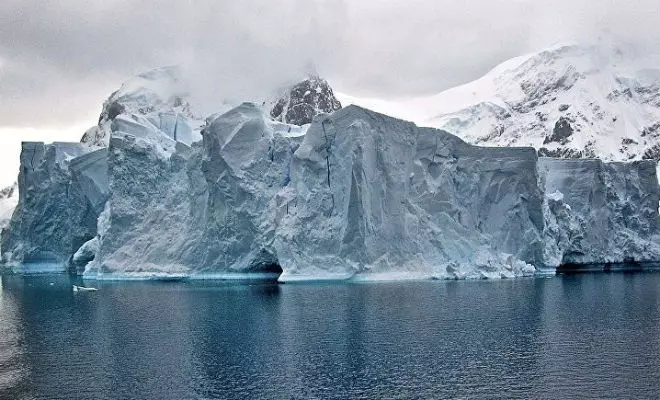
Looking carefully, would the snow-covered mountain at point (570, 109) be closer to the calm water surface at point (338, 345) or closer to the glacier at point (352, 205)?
the glacier at point (352, 205)

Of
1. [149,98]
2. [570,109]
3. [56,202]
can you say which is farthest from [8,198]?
[570,109]

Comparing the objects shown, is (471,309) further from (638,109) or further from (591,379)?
(638,109)

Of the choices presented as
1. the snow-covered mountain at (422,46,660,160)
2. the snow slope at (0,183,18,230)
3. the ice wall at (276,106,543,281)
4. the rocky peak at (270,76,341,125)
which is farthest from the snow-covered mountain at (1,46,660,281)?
the snow slope at (0,183,18,230)

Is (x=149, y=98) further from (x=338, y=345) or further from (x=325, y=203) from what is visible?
(x=338, y=345)

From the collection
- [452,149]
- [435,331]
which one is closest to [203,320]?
[435,331]

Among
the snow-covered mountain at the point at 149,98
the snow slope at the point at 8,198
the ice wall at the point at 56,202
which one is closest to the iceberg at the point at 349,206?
the ice wall at the point at 56,202

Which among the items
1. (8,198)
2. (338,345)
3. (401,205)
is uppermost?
(8,198)
